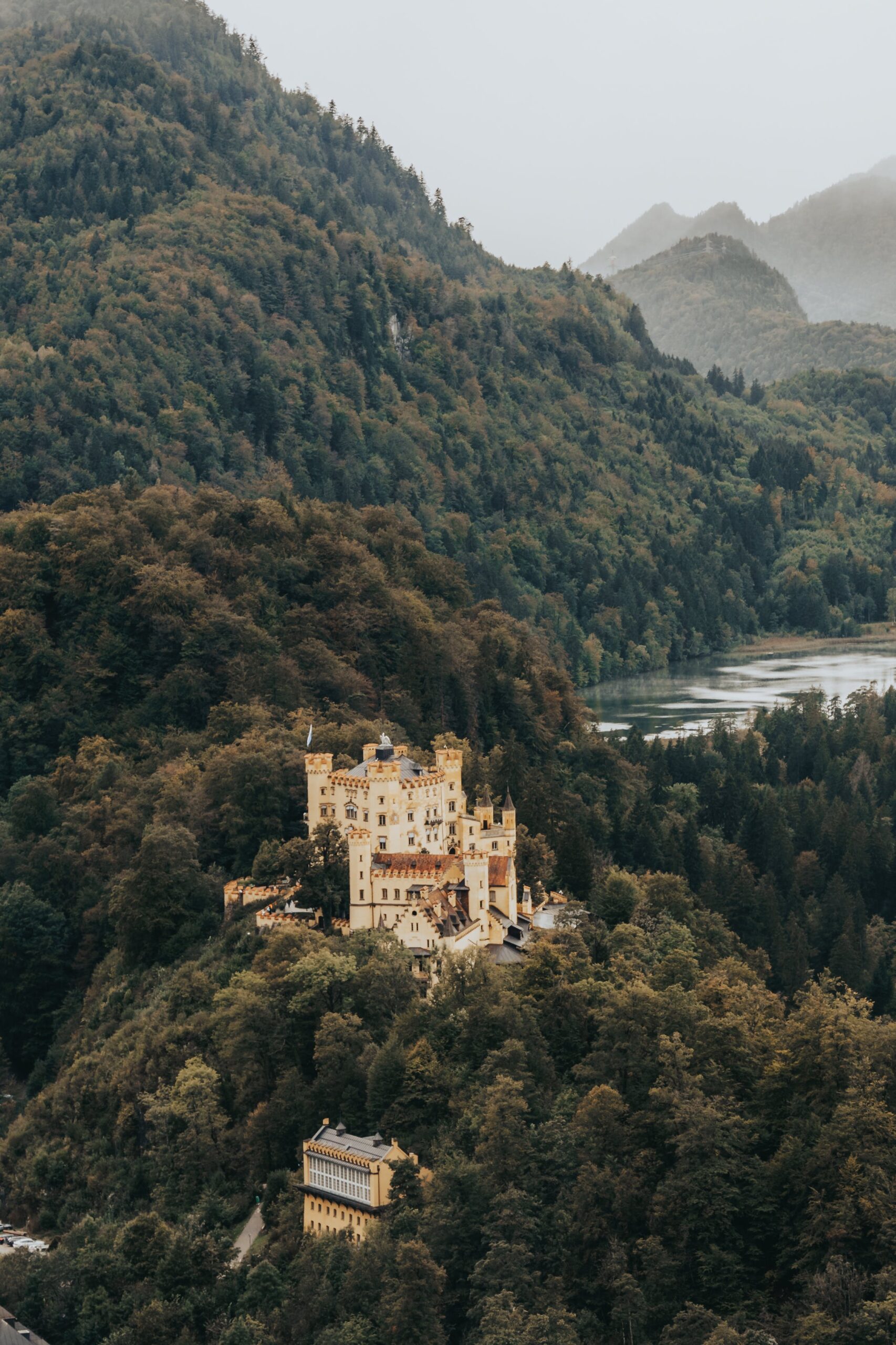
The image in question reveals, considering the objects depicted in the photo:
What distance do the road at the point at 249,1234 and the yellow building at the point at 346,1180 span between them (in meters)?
2.64

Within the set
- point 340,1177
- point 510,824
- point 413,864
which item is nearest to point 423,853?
point 413,864

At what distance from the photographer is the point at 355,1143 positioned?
76.6 meters

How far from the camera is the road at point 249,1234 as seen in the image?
77750 mm

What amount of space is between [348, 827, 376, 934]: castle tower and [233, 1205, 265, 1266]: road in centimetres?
1115

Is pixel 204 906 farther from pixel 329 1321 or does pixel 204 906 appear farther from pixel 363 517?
pixel 363 517

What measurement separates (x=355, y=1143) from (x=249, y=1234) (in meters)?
5.63

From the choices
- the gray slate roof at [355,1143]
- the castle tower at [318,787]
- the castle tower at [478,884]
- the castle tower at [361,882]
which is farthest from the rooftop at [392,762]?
the gray slate roof at [355,1143]

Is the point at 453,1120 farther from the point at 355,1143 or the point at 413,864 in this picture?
the point at 413,864

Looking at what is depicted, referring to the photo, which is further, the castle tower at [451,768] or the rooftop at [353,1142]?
the castle tower at [451,768]

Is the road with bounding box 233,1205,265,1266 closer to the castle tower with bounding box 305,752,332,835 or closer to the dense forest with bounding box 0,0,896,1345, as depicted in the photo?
the dense forest with bounding box 0,0,896,1345

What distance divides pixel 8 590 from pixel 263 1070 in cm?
5661

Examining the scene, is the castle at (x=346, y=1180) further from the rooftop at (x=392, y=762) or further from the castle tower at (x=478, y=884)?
the rooftop at (x=392, y=762)

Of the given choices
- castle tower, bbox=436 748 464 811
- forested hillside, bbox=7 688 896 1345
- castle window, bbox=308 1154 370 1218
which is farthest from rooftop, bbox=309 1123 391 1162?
castle tower, bbox=436 748 464 811

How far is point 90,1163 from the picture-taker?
293 ft
